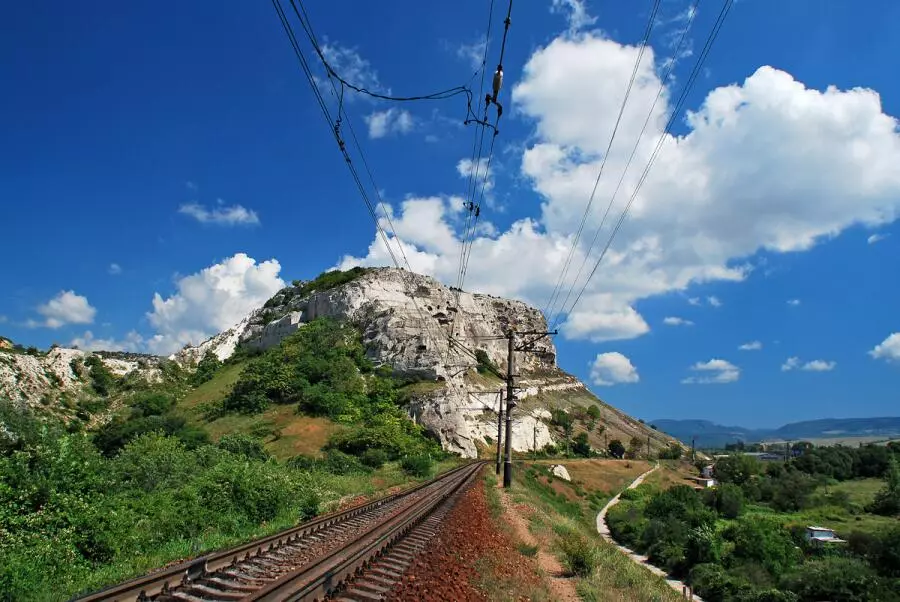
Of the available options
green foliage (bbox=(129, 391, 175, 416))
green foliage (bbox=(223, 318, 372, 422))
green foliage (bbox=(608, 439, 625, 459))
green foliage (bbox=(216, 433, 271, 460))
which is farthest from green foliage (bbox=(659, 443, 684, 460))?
green foliage (bbox=(216, 433, 271, 460))

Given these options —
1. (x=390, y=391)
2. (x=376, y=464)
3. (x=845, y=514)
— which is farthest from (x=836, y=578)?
(x=845, y=514)

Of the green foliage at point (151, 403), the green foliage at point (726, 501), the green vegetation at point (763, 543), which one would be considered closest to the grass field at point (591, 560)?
the green vegetation at point (763, 543)

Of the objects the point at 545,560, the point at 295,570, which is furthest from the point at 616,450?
the point at 295,570

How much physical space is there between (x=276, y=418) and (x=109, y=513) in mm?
51477

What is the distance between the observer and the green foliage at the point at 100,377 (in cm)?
8062

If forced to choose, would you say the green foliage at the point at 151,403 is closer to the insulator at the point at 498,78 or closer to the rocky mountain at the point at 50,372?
the rocky mountain at the point at 50,372

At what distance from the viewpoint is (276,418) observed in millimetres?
60125

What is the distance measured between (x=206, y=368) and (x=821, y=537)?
102 m

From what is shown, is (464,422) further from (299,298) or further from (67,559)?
(299,298)

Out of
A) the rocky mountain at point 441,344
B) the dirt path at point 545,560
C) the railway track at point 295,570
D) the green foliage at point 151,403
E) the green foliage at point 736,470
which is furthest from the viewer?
the green foliage at point 736,470

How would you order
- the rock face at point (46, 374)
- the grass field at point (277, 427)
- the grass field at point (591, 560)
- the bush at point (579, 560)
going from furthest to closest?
the rock face at point (46, 374) → the grass field at point (277, 427) → the bush at point (579, 560) → the grass field at point (591, 560)

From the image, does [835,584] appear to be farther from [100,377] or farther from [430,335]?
[100,377]

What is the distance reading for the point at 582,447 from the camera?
90.4m

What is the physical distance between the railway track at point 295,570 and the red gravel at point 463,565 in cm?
32
